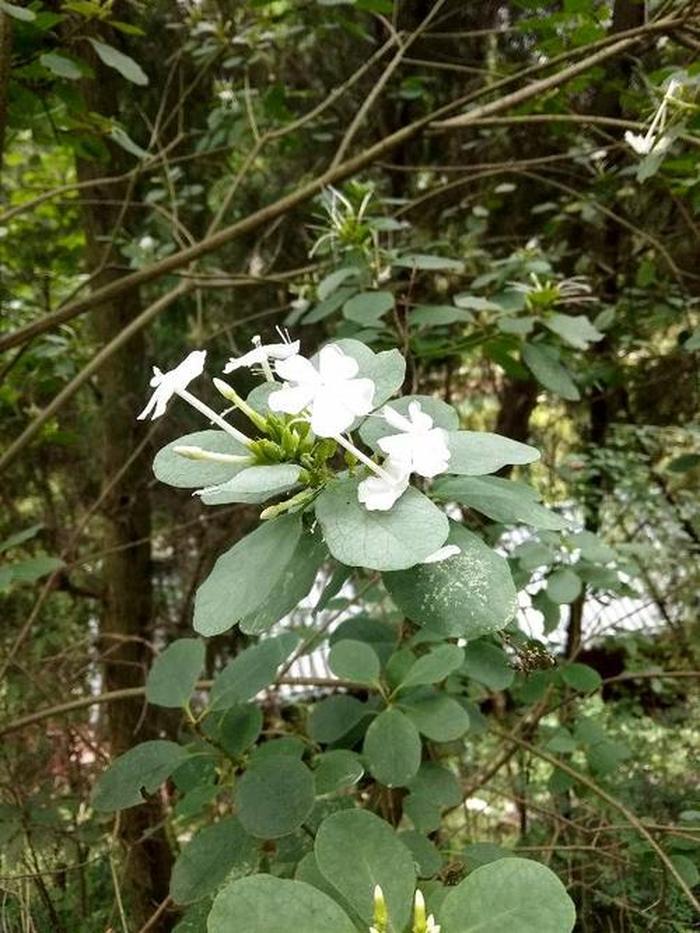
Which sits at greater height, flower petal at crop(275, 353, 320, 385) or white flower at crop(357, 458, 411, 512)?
flower petal at crop(275, 353, 320, 385)

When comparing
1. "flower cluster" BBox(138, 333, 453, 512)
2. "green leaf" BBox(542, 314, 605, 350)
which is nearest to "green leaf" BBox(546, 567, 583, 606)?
"green leaf" BBox(542, 314, 605, 350)

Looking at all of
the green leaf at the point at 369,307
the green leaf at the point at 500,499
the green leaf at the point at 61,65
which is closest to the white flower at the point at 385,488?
the green leaf at the point at 500,499

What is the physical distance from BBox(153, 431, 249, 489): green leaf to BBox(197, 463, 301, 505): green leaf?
0.04 m

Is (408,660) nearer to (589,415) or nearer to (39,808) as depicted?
(39,808)

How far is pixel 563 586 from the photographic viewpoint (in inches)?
59.9

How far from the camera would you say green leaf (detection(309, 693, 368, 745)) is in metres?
1.29

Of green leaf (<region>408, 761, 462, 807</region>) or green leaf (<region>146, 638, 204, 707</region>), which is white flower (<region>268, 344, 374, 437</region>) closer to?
Result: green leaf (<region>146, 638, 204, 707</region>)

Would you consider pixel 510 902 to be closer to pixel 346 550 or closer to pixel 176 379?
pixel 346 550

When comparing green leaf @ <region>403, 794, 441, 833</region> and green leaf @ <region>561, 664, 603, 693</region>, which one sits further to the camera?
green leaf @ <region>561, 664, 603, 693</region>

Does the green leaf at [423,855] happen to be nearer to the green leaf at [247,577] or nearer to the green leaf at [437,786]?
the green leaf at [437,786]

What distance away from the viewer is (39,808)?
1.41 metres

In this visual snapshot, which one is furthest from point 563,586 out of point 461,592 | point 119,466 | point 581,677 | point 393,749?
point 119,466

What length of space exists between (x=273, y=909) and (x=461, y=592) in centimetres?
30

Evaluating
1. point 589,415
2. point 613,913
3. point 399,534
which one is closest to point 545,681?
point 613,913
